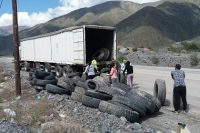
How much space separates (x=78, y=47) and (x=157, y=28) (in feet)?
455

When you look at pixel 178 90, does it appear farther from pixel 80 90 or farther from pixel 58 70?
pixel 58 70

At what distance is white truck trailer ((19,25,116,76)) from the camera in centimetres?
2320

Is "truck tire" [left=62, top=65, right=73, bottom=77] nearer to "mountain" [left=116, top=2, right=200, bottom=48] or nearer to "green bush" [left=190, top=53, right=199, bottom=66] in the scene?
"green bush" [left=190, top=53, right=199, bottom=66]

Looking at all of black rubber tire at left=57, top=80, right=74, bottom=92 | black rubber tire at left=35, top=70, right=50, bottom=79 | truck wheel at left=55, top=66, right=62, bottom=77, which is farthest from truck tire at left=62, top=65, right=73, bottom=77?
black rubber tire at left=57, top=80, right=74, bottom=92

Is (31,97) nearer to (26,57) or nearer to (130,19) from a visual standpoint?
(26,57)

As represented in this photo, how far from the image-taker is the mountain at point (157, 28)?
5866 inches

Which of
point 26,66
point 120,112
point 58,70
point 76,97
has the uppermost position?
point 58,70

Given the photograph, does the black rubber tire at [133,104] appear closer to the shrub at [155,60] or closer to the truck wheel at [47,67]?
the truck wheel at [47,67]

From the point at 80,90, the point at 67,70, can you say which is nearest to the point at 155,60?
the point at 67,70

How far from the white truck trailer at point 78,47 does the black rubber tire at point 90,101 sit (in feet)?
28.1

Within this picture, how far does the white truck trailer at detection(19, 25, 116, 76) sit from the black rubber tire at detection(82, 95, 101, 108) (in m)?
8.57

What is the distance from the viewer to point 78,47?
23.4 meters

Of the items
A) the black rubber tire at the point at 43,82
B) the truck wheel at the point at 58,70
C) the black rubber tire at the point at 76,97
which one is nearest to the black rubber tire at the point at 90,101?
the black rubber tire at the point at 76,97

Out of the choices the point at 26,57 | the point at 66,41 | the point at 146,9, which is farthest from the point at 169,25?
the point at 66,41
